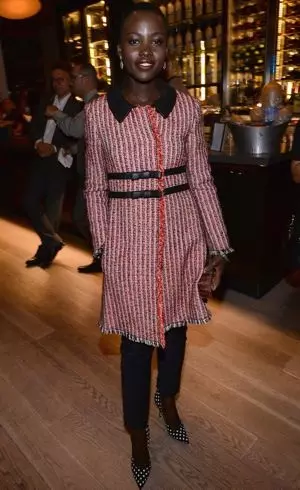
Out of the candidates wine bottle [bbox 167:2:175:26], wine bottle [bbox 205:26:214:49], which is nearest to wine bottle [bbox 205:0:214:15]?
wine bottle [bbox 205:26:214:49]

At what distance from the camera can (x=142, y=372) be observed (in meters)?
1.39

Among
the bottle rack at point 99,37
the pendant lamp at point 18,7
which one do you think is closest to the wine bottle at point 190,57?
the bottle rack at point 99,37

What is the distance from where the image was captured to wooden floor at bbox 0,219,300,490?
1508mm

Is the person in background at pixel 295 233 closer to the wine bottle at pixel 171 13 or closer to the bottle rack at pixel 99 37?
the wine bottle at pixel 171 13

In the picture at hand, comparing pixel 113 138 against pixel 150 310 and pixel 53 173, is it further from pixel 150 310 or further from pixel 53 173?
pixel 53 173

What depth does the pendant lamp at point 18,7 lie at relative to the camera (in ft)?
13.6

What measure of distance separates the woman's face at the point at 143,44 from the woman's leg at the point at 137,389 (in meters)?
0.84

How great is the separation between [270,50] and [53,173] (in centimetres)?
264

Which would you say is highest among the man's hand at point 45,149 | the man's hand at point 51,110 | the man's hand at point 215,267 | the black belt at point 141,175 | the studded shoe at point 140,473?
the man's hand at point 51,110

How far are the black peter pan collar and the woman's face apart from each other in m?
0.08

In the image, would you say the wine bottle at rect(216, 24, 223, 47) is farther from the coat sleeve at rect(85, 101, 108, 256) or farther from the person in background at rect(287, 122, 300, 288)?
the coat sleeve at rect(85, 101, 108, 256)

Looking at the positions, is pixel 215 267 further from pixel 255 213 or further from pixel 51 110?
pixel 51 110

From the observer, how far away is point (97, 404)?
1.87 metres

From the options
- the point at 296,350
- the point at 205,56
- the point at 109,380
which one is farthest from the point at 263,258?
the point at 205,56
